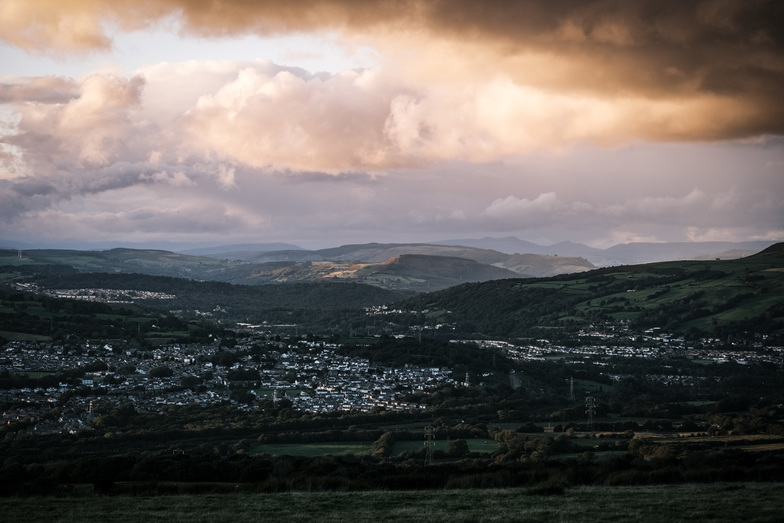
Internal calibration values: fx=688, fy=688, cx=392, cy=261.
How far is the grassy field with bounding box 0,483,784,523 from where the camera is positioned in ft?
48.5

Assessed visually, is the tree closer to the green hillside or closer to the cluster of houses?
the cluster of houses

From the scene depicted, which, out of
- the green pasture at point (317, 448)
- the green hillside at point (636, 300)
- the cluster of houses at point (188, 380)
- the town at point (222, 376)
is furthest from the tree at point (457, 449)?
the green hillside at point (636, 300)

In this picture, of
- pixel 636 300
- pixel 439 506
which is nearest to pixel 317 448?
pixel 439 506

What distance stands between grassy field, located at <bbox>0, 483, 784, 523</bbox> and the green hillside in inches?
3494

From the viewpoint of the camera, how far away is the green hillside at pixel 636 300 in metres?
105

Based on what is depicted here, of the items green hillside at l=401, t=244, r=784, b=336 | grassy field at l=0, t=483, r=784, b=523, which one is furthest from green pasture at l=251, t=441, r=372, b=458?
green hillside at l=401, t=244, r=784, b=336

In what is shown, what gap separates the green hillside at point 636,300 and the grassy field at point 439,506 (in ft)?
291

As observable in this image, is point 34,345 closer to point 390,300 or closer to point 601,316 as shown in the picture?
point 601,316

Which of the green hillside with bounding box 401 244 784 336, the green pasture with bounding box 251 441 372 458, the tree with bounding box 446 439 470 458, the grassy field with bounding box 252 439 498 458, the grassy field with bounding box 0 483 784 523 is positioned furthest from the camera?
the green hillside with bounding box 401 244 784 336

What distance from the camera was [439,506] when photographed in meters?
16.2

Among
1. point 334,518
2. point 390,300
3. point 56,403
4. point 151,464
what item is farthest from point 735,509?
point 390,300

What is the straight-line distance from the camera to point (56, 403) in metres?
51.6

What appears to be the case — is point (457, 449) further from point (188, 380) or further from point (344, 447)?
point (188, 380)

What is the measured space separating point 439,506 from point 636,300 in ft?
369
